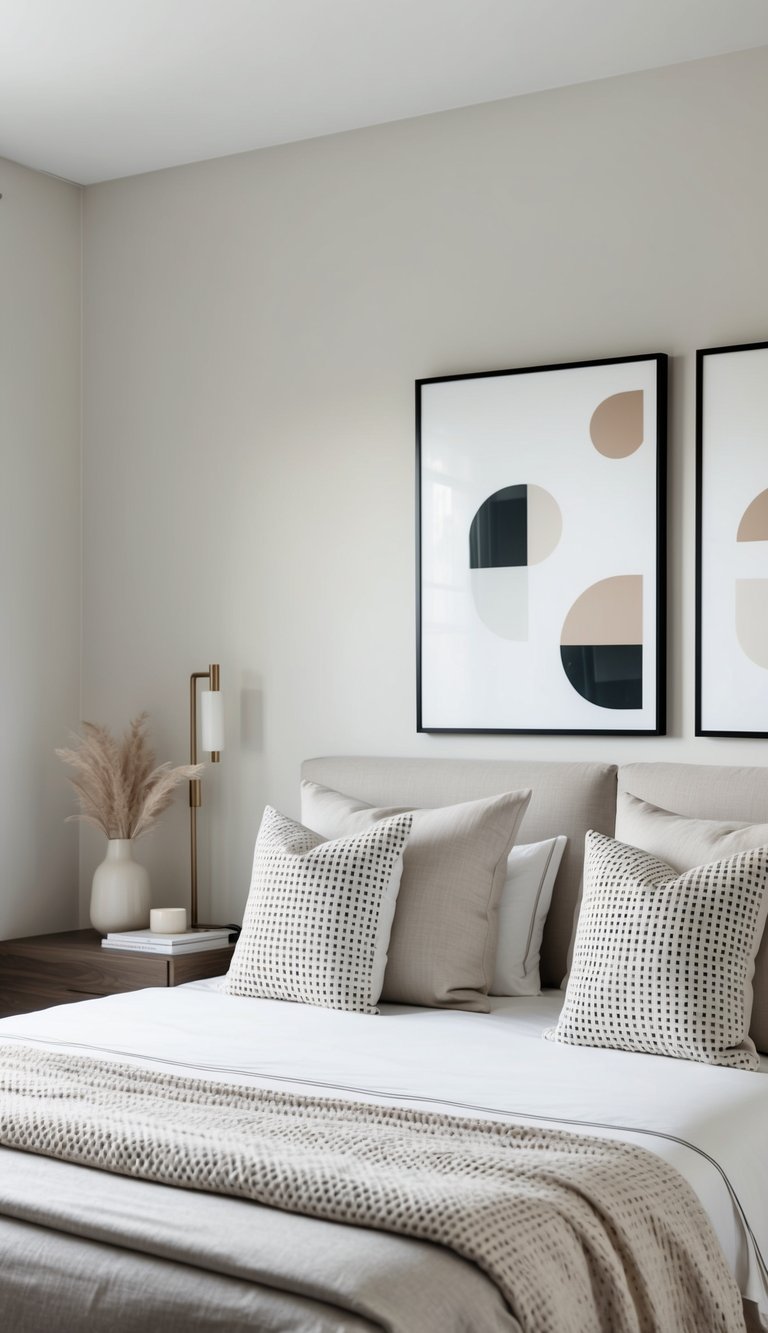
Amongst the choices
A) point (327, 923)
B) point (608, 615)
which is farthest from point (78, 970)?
point (608, 615)

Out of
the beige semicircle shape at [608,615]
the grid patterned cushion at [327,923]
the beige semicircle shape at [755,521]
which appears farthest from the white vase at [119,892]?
the beige semicircle shape at [755,521]

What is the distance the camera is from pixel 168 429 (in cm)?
406

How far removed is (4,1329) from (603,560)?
7.33 feet

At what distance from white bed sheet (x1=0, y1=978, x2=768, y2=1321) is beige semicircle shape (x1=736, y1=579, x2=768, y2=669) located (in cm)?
92

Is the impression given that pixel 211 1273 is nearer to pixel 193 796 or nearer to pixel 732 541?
pixel 732 541

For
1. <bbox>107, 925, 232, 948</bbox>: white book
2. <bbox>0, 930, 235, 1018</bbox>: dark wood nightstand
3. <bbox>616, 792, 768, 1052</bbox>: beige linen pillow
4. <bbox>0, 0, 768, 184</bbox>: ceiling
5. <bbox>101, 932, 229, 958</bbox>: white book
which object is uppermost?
<bbox>0, 0, 768, 184</bbox>: ceiling

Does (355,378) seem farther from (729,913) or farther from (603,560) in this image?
(729,913)

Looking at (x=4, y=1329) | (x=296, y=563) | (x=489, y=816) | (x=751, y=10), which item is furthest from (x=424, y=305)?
(x=4, y=1329)

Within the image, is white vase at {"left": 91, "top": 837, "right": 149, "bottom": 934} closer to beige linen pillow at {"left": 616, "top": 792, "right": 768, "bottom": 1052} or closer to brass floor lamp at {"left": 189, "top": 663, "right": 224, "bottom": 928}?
brass floor lamp at {"left": 189, "top": 663, "right": 224, "bottom": 928}

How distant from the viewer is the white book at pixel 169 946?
11.4ft

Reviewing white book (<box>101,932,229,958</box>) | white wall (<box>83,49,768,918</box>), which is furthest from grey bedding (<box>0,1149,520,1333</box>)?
white wall (<box>83,49,768,918</box>)

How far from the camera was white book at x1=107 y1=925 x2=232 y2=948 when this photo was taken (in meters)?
3.50

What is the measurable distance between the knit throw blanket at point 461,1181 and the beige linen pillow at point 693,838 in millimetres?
744

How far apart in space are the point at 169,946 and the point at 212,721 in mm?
647
